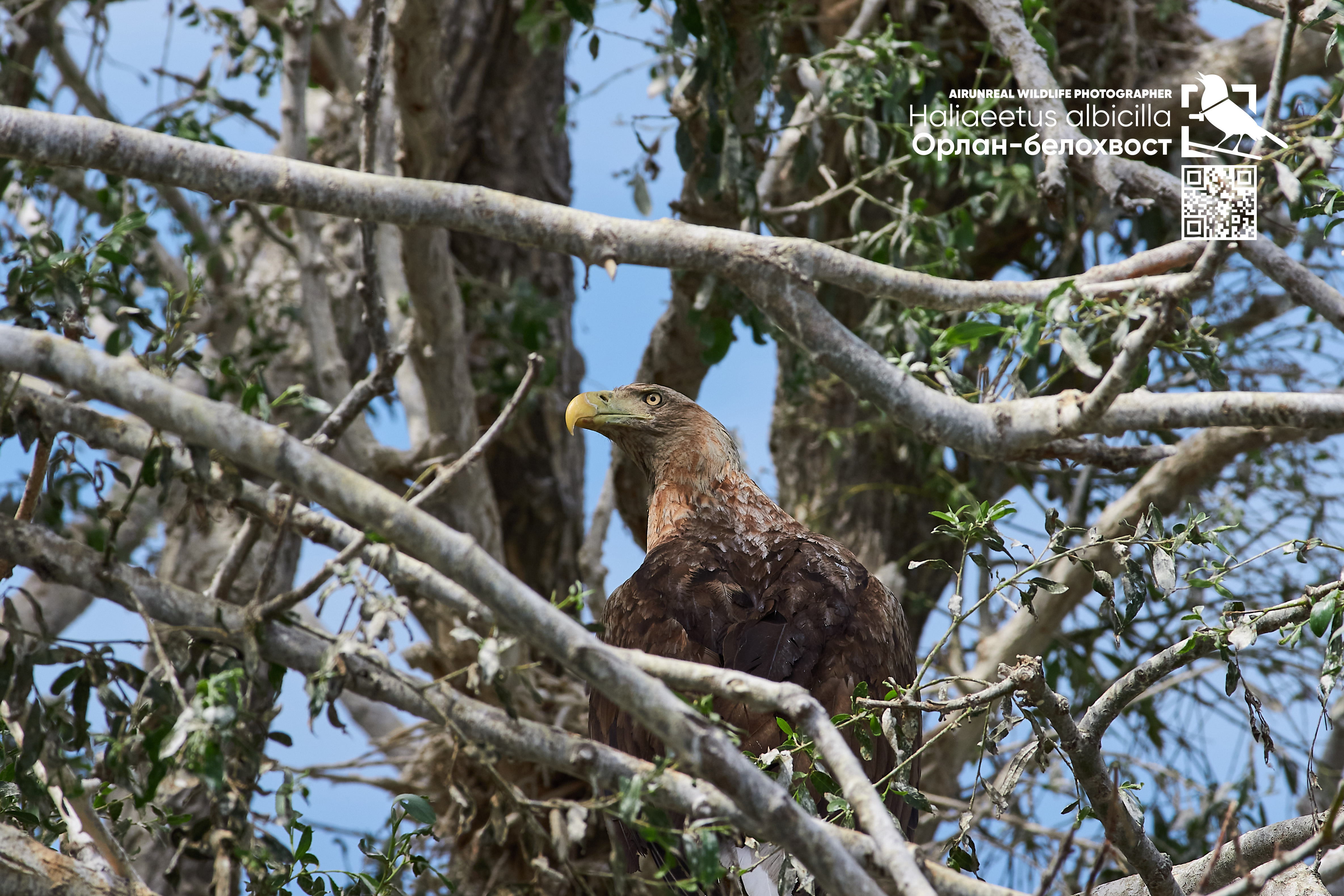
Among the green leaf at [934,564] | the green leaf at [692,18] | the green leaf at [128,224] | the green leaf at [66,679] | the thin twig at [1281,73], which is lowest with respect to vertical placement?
the green leaf at [66,679]

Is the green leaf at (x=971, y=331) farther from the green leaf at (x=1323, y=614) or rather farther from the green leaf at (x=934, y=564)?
the green leaf at (x=1323, y=614)

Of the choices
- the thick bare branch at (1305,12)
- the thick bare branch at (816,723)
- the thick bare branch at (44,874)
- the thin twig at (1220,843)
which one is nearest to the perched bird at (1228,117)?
the thick bare branch at (1305,12)

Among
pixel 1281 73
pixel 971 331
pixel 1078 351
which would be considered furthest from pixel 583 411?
pixel 1281 73

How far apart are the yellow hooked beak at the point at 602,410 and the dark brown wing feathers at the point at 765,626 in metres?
0.79

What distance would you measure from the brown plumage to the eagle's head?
12cm

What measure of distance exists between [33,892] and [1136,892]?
2.14 m

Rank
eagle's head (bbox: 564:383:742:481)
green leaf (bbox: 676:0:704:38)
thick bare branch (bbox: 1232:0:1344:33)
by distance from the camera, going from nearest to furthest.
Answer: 1. thick bare branch (bbox: 1232:0:1344:33)
2. green leaf (bbox: 676:0:704:38)
3. eagle's head (bbox: 564:383:742:481)

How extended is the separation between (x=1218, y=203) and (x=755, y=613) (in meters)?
1.62

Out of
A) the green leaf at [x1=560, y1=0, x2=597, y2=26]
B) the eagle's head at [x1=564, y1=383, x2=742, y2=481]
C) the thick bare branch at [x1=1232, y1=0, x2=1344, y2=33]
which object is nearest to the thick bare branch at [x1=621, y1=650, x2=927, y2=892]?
the thick bare branch at [x1=1232, y1=0, x2=1344, y2=33]

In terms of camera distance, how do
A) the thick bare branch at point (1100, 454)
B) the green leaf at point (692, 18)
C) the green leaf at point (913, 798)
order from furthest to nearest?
1. the green leaf at point (692, 18)
2. the thick bare branch at point (1100, 454)
3. the green leaf at point (913, 798)

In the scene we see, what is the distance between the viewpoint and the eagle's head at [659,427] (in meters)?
4.02

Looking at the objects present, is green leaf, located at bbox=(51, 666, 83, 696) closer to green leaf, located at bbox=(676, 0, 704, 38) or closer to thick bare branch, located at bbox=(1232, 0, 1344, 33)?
thick bare branch, located at bbox=(1232, 0, 1344, 33)

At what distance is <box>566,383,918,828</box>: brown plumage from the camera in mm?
2953

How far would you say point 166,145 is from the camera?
210 centimetres
